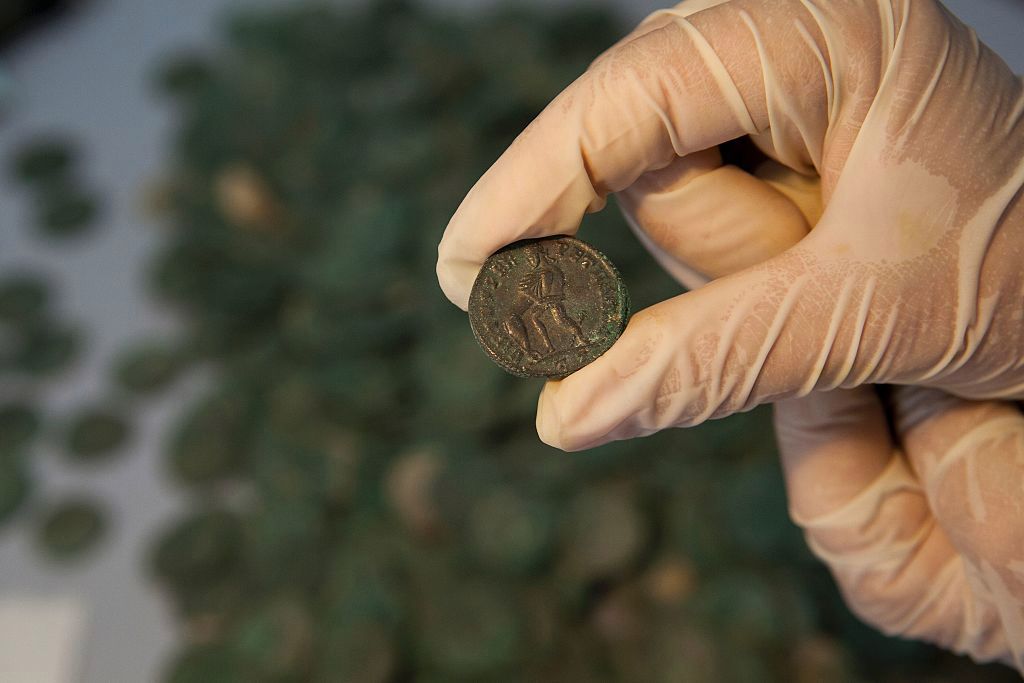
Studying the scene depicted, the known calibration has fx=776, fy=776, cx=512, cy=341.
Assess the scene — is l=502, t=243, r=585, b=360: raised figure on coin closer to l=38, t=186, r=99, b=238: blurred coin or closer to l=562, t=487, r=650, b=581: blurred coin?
l=562, t=487, r=650, b=581: blurred coin

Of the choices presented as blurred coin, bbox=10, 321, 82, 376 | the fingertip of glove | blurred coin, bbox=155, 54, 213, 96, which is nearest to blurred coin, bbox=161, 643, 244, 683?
blurred coin, bbox=10, 321, 82, 376

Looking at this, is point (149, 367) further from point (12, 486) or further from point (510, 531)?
point (510, 531)

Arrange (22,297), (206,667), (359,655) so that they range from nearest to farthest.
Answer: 1. (359,655)
2. (206,667)
3. (22,297)

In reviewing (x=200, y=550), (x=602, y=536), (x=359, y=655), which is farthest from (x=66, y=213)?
(x=602, y=536)

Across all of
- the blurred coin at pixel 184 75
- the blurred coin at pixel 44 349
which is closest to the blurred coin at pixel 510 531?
the blurred coin at pixel 44 349

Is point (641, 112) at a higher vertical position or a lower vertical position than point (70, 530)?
higher

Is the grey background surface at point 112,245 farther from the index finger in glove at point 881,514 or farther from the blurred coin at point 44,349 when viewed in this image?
the index finger in glove at point 881,514

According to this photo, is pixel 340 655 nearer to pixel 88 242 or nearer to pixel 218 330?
pixel 218 330
